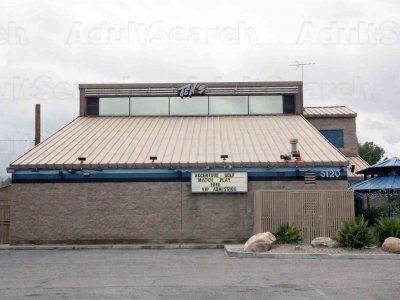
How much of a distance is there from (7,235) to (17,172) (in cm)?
309

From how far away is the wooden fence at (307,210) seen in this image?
23.9 metres

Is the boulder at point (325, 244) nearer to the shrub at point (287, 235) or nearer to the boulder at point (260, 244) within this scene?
the boulder at point (260, 244)

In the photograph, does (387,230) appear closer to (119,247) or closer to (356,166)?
(119,247)

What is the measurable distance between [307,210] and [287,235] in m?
2.17

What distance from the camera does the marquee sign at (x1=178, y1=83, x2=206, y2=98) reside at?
3525cm

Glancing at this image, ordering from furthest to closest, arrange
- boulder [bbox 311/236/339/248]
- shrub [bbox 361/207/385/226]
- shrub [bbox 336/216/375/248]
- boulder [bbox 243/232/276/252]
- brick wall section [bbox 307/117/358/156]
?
1. brick wall section [bbox 307/117/358/156]
2. shrub [bbox 361/207/385/226]
3. boulder [bbox 311/236/339/248]
4. shrub [bbox 336/216/375/248]
5. boulder [bbox 243/232/276/252]

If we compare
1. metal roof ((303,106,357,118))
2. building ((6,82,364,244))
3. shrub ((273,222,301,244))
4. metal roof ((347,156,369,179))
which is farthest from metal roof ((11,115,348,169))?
metal roof ((347,156,369,179))

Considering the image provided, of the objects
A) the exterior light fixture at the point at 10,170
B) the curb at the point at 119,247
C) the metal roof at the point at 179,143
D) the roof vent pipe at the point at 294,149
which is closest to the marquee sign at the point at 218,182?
the metal roof at the point at 179,143

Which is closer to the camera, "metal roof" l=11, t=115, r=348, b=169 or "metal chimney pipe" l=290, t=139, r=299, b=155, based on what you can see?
"metal roof" l=11, t=115, r=348, b=169

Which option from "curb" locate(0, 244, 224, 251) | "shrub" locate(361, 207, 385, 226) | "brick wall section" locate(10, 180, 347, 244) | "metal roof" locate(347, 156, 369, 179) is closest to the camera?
"curb" locate(0, 244, 224, 251)

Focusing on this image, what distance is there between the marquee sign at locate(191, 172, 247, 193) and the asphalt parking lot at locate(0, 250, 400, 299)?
6.23 m

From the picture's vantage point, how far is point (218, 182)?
26109 millimetres

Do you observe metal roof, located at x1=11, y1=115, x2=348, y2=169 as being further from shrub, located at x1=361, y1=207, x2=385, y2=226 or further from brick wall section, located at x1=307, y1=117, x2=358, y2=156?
brick wall section, located at x1=307, y1=117, x2=358, y2=156

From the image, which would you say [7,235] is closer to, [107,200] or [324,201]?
[107,200]
